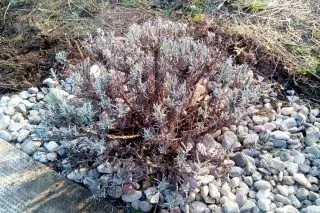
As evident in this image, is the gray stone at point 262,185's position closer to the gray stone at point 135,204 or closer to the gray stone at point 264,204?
the gray stone at point 264,204

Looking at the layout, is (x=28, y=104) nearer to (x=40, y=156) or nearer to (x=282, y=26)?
(x=40, y=156)

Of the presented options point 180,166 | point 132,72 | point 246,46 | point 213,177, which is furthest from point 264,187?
point 246,46

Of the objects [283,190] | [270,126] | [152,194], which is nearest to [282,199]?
[283,190]

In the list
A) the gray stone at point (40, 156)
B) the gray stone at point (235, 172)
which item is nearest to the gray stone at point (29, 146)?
the gray stone at point (40, 156)

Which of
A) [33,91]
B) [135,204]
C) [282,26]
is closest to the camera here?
[135,204]

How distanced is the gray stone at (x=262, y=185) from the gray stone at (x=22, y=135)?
141 centimetres

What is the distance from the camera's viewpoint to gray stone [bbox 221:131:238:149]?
2.46 meters

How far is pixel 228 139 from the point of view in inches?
97.8

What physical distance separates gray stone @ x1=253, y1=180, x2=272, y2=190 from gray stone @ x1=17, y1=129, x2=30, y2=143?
1.41 m

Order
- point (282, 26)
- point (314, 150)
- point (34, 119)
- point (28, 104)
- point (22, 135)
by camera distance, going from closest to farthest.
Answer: point (314, 150), point (22, 135), point (34, 119), point (28, 104), point (282, 26)

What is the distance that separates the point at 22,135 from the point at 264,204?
1.50 metres

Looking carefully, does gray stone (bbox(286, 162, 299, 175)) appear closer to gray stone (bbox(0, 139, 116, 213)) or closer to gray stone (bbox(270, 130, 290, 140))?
gray stone (bbox(270, 130, 290, 140))

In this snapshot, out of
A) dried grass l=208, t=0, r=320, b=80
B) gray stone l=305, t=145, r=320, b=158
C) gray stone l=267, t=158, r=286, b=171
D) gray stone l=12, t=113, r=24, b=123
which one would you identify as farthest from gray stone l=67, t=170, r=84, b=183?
dried grass l=208, t=0, r=320, b=80

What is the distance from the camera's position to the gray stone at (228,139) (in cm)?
246
